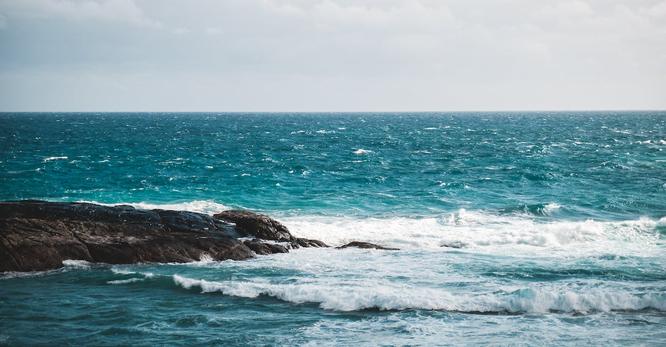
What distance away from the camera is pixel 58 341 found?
47.8 feet

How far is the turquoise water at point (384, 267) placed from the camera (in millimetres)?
15875

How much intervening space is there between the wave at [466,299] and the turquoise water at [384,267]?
58 millimetres

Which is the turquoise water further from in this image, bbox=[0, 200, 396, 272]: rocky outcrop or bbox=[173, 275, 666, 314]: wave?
bbox=[0, 200, 396, 272]: rocky outcrop

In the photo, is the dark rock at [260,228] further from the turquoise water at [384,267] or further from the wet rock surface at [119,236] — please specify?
the turquoise water at [384,267]

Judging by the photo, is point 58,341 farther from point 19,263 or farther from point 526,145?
point 526,145

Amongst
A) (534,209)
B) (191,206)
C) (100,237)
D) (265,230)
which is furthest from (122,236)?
(534,209)

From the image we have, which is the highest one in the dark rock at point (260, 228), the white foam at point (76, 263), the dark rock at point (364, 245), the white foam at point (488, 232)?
the dark rock at point (260, 228)

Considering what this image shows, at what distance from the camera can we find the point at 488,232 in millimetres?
31344

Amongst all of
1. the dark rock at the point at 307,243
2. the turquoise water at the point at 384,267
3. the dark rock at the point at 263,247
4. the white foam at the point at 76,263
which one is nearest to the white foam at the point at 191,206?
the turquoise water at the point at 384,267

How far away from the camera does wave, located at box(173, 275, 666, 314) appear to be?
17.9 metres

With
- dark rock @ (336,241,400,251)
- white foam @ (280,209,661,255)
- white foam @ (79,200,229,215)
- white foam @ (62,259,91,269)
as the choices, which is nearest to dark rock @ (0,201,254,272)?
white foam @ (62,259,91,269)

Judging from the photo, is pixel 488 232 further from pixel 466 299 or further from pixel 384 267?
pixel 466 299

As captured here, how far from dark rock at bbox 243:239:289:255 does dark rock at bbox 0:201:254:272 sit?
0.43 meters

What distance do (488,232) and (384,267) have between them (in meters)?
10.5
